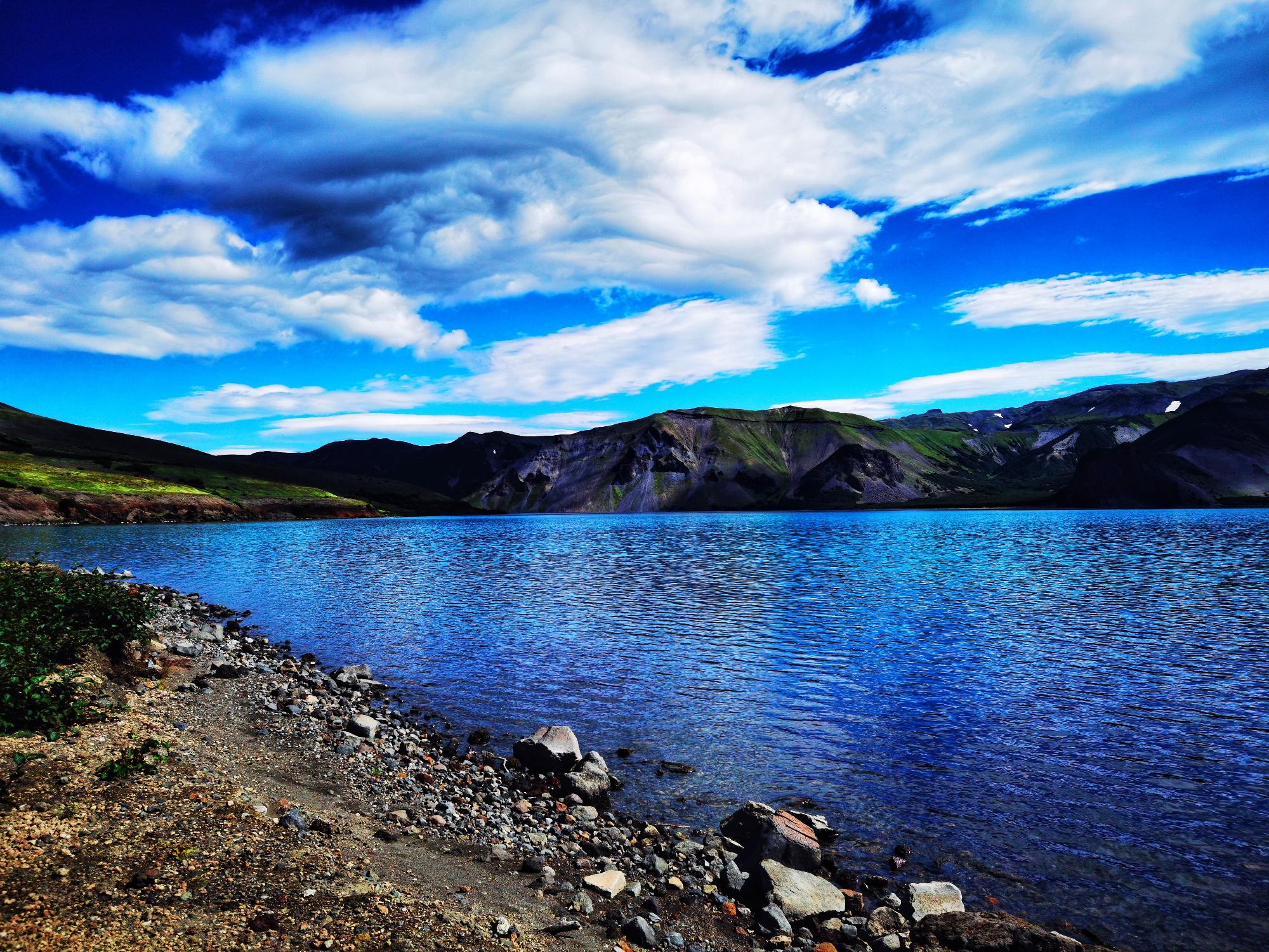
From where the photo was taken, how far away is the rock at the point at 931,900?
1414 cm

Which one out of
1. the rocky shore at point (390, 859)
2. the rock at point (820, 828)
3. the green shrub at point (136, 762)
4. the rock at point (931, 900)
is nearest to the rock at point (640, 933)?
the rocky shore at point (390, 859)

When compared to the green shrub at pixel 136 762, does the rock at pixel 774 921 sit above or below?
below

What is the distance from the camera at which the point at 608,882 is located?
46.6ft

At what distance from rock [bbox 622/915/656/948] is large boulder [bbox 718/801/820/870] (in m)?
3.75

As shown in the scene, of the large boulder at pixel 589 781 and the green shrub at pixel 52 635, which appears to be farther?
the large boulder at pixel 589 781

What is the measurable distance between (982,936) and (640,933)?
6.73 meters

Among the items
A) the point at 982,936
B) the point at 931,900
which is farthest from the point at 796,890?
the point at 982,936

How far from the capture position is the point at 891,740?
24.7 meters

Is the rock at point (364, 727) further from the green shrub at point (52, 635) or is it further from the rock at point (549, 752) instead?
the green shrub at point (52, 635)

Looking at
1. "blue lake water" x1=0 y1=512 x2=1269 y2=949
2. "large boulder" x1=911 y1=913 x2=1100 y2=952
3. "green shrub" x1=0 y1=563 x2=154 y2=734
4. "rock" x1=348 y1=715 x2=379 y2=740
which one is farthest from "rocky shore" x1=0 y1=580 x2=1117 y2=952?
"blue lake water" x1=0 y1=512 x2=1269 y2=949

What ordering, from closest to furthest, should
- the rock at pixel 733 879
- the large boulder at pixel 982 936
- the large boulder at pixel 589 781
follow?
the large boulder at pixel 982 936 < the rock at pixel 733 879 < the large boulder at pixel 589 781

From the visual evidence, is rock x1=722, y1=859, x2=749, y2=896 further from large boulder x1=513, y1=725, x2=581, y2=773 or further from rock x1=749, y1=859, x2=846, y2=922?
large boulder x1=513, y1=725, x2=581, y2=773

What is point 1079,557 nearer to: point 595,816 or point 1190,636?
point 1190,636

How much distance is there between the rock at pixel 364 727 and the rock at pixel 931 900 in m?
17.2
